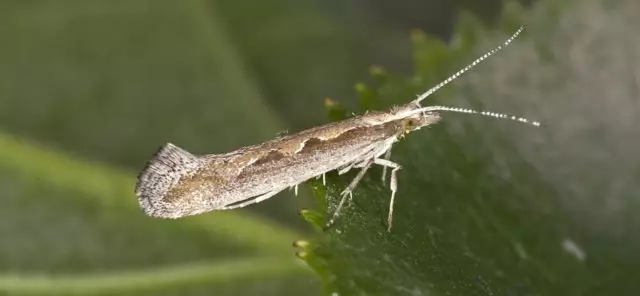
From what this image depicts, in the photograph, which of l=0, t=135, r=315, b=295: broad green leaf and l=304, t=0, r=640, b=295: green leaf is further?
l=0, t=135, r=315, b=295: broad green leaf

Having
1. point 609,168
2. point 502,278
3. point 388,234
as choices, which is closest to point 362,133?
point 388,234

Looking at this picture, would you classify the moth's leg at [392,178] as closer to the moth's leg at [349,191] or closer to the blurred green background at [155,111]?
the moth's leg at [349,191]

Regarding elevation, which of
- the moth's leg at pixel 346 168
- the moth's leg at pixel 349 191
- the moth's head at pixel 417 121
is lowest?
the moth's leg at pixel 349 191

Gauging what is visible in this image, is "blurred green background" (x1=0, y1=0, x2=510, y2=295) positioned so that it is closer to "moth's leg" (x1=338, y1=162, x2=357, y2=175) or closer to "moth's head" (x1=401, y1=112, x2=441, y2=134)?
"moth's leg" (x1=338, y1=162, x2=357, y2=175)

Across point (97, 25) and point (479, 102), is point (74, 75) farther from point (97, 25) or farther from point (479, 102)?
point (479, 102)

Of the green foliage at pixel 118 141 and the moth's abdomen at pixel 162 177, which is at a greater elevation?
the green foliage at pixel 118 141

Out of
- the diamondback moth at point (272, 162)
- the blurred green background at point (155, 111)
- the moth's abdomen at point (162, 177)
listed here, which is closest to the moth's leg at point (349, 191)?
the diamondback moth at point (272, 162)

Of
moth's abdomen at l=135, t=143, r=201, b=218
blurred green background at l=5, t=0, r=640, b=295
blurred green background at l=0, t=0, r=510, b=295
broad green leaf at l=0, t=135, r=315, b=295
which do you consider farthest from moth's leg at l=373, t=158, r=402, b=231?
broad green leaf at l=0, t=135, r=315, b=295
